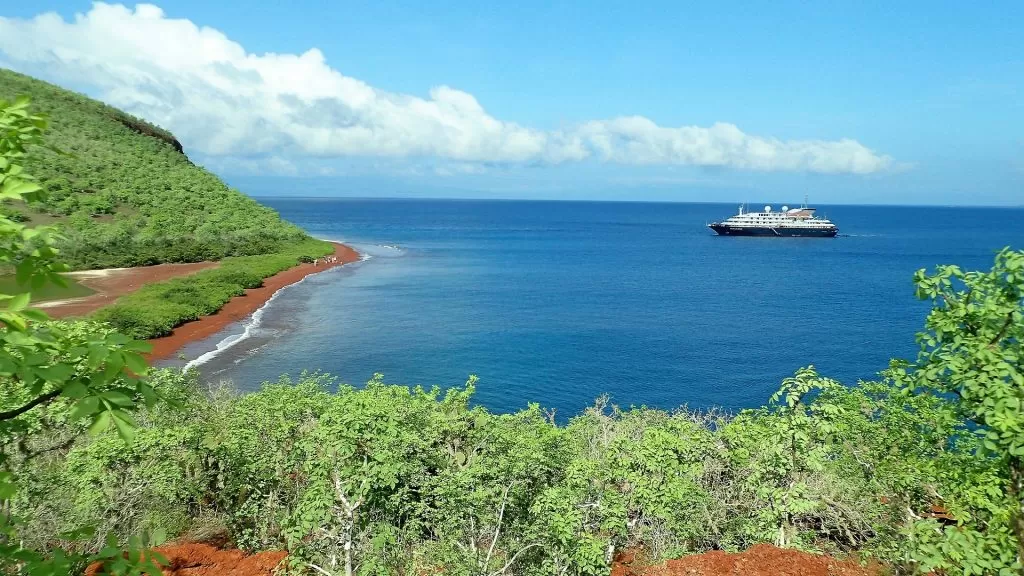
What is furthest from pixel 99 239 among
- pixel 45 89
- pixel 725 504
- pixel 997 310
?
pixel 997 310

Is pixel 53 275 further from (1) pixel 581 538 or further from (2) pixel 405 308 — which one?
(2) pixel 405 308

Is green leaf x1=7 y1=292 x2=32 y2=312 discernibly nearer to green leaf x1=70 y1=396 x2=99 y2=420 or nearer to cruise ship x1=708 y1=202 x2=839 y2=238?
green leaf x1=70 y1=396 x2=99 y2=420

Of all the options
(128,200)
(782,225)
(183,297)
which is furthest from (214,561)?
(782,225)

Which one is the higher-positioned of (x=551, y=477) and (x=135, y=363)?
(x=135, y=363)

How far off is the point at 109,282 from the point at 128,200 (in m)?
38.4

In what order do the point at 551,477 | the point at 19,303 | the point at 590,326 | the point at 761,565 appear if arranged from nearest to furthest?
the point at 19,303
the point at 761,565
the point at 551,477
the point at 590,326

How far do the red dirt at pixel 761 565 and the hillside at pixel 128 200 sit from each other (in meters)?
72.7

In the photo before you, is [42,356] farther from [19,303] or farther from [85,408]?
[85,408]

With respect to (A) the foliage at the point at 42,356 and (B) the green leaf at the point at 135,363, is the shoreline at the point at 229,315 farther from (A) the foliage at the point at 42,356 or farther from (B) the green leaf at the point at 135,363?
(B) the green leaf at the point at 135,363

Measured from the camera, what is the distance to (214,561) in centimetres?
1374

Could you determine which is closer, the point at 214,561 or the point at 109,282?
the point at 214,561

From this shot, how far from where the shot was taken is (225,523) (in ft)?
53.3

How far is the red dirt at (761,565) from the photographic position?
12.2m

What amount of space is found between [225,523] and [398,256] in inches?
3805
